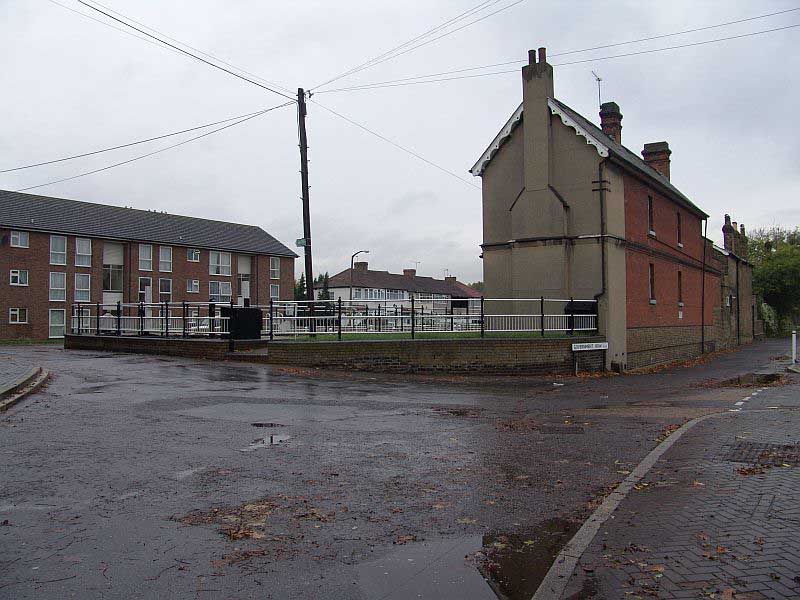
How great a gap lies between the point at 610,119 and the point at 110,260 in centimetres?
3694

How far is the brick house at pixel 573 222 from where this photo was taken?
73.7 feet

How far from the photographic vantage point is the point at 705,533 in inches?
198

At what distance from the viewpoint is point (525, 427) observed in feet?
32.8

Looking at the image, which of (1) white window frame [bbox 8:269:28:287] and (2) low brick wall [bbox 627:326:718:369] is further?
(1) white window frame [bbox 8:269:28:287]

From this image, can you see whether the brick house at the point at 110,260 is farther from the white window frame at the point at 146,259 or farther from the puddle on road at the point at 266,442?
the puddle on road at the point at 266,442

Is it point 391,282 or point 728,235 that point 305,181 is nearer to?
point 728,235

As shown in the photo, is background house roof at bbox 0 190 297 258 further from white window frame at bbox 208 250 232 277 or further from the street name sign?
the street name sign

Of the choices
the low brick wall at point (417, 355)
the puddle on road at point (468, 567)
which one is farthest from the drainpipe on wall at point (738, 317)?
the puddle on road at point (468, 567)

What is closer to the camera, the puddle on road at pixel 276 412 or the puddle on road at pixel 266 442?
the puddle on road at pixel 266 442

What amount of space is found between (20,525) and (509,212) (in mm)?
21222

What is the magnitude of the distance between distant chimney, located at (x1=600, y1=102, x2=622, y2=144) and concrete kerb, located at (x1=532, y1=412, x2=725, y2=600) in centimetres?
2675

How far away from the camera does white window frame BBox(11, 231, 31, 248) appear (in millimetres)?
44688

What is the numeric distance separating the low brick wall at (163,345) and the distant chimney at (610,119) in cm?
2046

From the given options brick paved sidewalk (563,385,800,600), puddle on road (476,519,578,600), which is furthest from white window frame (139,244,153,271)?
puddle on road (476,519,578,600)
